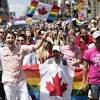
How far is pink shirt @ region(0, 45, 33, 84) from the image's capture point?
9312 mm

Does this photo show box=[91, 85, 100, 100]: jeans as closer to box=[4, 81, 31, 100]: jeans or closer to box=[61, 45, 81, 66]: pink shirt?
box=[4, 81, 31, 100]: jeans

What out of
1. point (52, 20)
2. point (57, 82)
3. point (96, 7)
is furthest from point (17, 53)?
point (96, 7)

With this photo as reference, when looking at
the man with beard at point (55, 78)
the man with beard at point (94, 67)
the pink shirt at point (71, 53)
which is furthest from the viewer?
the pink shirt at point (71, 53)

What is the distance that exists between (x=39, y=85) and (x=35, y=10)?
15.4m

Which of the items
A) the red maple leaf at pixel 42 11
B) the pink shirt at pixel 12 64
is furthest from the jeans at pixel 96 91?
the red maple leaf at pixel 42 11

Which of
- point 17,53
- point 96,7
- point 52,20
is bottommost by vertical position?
point 96,7

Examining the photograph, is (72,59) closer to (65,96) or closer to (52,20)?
(65,96)

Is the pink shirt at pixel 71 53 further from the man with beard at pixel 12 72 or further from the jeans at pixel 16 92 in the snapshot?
the jeans at pixel 16 92

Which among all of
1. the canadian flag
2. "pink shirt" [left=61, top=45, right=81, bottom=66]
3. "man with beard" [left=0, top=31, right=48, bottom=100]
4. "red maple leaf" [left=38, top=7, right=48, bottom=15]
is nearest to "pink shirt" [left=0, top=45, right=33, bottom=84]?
"man with beard" [left=0, top=31, right=48, bottom=100]

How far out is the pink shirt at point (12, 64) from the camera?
9312mm

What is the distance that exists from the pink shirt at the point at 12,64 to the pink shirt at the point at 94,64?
45.9 inches

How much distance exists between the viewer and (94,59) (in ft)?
30.2

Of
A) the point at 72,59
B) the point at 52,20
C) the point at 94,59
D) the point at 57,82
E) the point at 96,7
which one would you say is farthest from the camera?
the point at 96,7

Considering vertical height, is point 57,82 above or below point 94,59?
below
